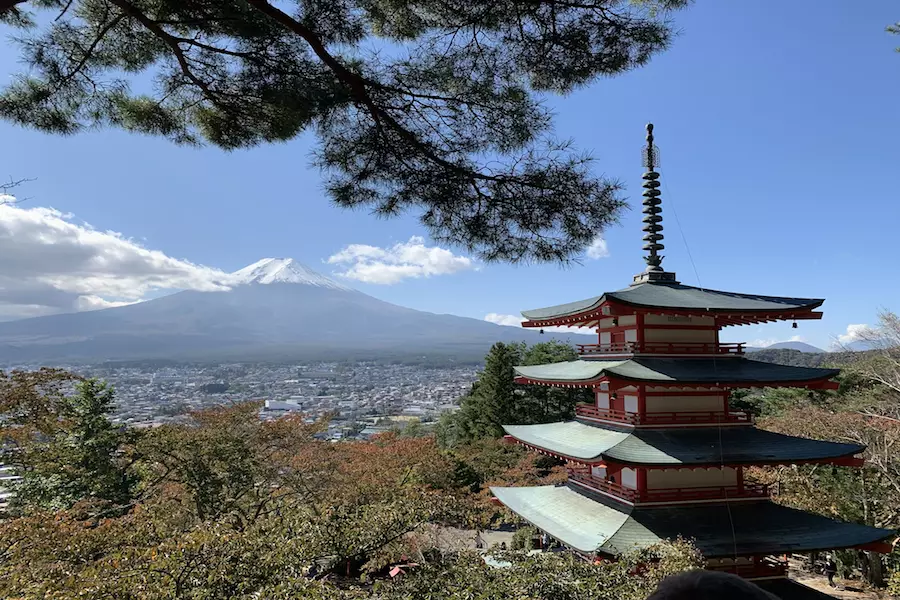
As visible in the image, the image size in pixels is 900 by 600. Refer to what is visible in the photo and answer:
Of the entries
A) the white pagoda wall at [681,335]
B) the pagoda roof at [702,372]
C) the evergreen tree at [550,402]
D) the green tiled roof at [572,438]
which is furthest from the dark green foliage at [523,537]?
the evergreen tree at [550,402]

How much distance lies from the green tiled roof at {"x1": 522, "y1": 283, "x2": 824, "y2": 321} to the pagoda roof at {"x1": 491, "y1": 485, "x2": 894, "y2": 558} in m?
2.91

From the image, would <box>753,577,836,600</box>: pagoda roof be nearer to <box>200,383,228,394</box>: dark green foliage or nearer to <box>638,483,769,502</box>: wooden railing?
<box>638,483,769,502</box>: wooden railing

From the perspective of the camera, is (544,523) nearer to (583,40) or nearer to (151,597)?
(151,597)

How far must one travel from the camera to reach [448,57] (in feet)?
11.6

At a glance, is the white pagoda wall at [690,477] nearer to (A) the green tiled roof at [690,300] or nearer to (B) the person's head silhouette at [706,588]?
(A) the green tiled roof at [690,300]

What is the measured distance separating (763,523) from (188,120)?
8.53 meters

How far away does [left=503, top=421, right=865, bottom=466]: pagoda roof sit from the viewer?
6973 millimetres

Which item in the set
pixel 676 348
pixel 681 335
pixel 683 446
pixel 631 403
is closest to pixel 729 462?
pixel 683 446

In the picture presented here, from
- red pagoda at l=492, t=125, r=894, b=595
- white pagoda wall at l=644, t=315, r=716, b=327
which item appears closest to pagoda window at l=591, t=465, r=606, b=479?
red pagoda at l=492, t=125, r=894, b=595

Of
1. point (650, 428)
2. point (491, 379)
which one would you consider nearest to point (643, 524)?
point (650, 428)

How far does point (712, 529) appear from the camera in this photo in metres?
6.93

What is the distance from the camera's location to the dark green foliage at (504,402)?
86.5 feet

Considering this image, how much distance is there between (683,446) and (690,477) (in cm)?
65

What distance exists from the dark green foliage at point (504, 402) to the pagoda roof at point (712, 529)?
18.0 metres
